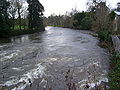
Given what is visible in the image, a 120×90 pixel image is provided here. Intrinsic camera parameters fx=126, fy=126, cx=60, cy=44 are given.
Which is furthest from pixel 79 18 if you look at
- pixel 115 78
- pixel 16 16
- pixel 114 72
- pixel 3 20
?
pixel 115 78

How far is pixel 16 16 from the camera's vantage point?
1281 inches

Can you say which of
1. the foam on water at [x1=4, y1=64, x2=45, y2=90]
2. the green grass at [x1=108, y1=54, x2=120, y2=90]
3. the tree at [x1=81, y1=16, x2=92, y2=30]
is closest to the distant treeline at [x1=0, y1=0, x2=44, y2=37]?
the tree at [x1=81, y1=16, x2=92, y2=30]

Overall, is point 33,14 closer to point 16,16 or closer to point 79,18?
point 16,16

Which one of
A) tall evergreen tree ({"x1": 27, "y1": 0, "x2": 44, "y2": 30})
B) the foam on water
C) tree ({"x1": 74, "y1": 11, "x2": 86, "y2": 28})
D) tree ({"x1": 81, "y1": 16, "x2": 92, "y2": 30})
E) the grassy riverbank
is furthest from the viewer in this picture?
tree ({"x1": 74, "y1": 11, "x2": 86, "y2": 28})

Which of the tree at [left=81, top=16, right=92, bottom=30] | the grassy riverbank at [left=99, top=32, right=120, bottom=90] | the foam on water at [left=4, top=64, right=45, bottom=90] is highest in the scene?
the tree at [left=81, top=16, right=92, bottom=30]

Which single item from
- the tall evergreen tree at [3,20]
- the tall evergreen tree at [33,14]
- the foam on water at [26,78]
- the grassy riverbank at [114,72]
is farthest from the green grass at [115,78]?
the tall evergreen tree at [33,14]

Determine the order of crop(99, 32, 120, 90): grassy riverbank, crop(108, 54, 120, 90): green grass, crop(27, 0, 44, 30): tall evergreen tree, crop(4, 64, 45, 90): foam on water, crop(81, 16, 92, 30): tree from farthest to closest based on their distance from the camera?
1. crop(81, 16, 92, 30): tree
2. crop(27, 0, 44, 30): tall evergreen tree
3. crop(4, 64, 45, 90): foam on water
4. crop(99, 32, 120, 90): grassy riverbank
5. crop(108, 54, 120, 90): green grass

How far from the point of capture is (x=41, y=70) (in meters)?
7.89

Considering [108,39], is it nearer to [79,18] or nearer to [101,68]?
[101,68]

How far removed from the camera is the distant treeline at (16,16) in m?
24.8

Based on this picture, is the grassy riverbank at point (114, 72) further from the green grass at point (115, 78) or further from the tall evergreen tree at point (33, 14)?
the tall evergreen tree at point (33, 14)

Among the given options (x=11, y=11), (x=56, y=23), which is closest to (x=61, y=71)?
(x=11, y=11)

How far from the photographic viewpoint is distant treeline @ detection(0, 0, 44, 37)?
24816mm

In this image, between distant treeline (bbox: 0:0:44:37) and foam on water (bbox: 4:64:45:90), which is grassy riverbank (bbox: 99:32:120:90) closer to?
foam on water (bbox: 4:64:45:90)
